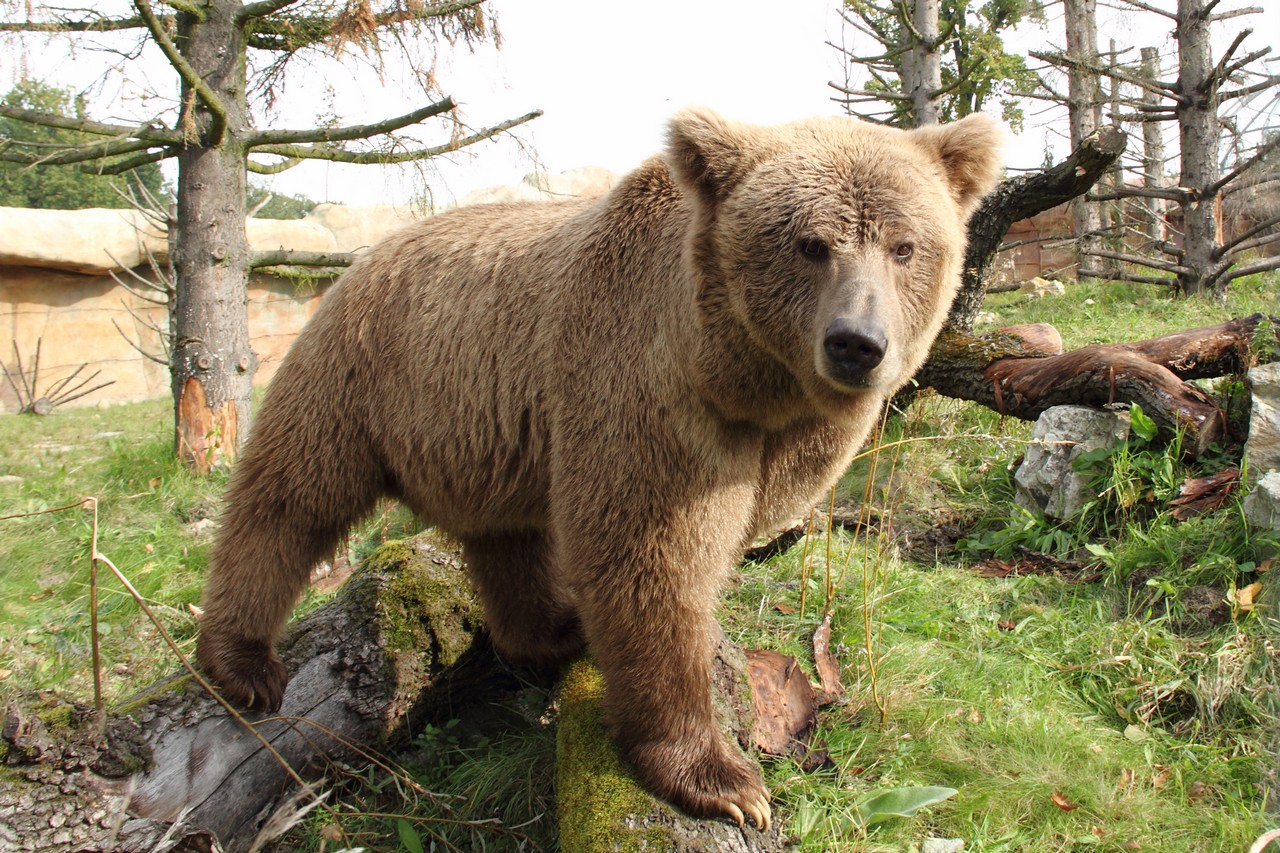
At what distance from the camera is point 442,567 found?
13.5 ft

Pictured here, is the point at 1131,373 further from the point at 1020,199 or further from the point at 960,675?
the point at 960,675

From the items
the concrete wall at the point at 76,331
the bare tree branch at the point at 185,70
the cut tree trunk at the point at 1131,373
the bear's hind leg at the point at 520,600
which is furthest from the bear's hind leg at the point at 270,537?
the concrete wall at the point at 76,331

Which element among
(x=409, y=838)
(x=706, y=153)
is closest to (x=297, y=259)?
(x=409, y=838)

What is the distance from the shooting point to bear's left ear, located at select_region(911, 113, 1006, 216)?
2750 mm

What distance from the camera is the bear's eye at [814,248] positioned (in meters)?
2.45

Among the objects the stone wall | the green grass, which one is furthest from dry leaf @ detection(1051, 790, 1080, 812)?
the stone wall

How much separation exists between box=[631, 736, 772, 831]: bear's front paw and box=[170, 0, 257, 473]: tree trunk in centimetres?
570

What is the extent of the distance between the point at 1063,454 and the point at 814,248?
338 cm

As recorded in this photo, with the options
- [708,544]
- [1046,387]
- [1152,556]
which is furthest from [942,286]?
[1046,387]

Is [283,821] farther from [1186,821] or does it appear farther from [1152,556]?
[1152,556]

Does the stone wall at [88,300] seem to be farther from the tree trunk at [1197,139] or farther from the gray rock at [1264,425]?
the gray rock at [1264,425]

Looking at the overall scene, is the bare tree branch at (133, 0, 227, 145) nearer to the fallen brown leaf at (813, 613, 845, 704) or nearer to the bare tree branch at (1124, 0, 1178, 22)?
the fallen brown leaf at (813, 613, 845, 704)

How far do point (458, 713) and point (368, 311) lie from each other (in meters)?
1.85

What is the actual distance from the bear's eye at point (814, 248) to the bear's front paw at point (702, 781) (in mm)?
1506
